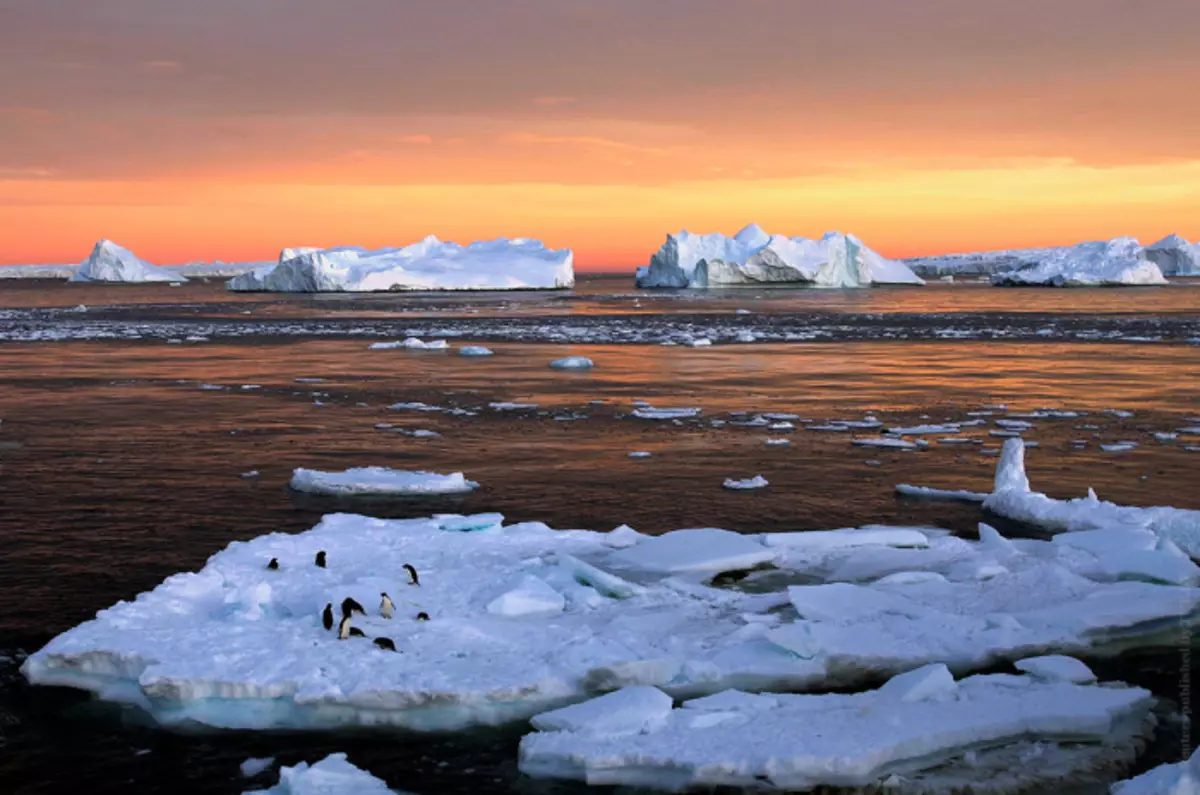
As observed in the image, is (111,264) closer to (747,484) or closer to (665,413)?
(665,413)

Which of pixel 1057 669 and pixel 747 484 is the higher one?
pixel 747 484

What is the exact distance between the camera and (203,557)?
959 cm

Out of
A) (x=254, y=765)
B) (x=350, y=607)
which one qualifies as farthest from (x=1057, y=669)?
(x=254, y=765)

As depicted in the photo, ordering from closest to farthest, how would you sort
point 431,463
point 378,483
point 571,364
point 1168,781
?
point 1168,781
point 378,483
point 431,463
point 571,364

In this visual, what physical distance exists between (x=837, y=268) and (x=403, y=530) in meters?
73.1

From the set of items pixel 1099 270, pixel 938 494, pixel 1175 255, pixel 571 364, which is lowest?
pixel 938 494

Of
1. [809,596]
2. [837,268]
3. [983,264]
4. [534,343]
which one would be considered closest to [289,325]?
[534,343]

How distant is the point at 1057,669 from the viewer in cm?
675

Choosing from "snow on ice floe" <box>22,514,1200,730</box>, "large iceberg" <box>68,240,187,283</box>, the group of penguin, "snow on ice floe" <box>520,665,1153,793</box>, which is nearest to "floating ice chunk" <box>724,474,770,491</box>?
"snow on ice floe" <box>22,514,1200,730</box>

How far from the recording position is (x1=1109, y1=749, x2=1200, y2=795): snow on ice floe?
4957 mm

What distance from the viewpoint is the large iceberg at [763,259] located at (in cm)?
7650

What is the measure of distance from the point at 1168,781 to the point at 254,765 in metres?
4.43

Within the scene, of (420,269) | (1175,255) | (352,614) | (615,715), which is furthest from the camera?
(1175,255)

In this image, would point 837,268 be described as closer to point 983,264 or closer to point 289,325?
point 289,325
